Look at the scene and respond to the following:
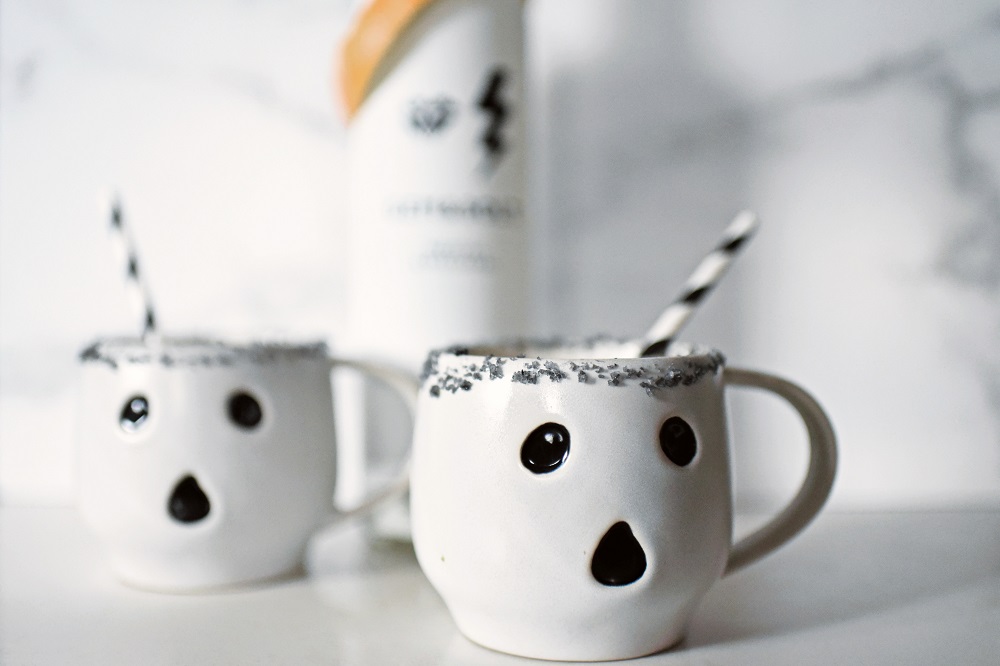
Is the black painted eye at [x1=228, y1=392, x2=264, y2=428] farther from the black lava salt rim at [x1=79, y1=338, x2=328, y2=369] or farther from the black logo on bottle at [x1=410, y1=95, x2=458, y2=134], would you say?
the black logo on bottle at [x1=410, y1=95, x2=458, y2=134]

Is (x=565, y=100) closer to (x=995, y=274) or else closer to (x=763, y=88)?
(x=763, y=88)

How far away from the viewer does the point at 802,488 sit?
38cm

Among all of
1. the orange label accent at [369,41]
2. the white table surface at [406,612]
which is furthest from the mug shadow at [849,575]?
the orange label accent at [369,41]

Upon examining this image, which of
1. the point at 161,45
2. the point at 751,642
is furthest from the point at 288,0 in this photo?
the point at 751,642

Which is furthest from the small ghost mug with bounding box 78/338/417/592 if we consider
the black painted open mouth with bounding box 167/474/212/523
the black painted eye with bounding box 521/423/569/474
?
the black painted eye with bounding box 521/423/569/474

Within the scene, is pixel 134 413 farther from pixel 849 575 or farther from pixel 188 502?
pixel 849 575

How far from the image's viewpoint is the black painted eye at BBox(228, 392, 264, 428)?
0.41 metres

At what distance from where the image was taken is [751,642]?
0.36 m

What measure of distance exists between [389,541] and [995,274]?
41 cm

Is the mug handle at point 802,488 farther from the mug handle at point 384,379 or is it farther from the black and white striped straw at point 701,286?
the mug handle at point 384,379

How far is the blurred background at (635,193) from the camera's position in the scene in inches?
22.6

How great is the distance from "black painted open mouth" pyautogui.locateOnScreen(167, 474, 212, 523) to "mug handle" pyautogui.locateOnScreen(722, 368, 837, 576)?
0.23 m

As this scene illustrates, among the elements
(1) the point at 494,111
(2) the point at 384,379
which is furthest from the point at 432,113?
(2) the point at 384,379

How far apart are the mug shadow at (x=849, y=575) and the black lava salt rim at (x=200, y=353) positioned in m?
0.21
